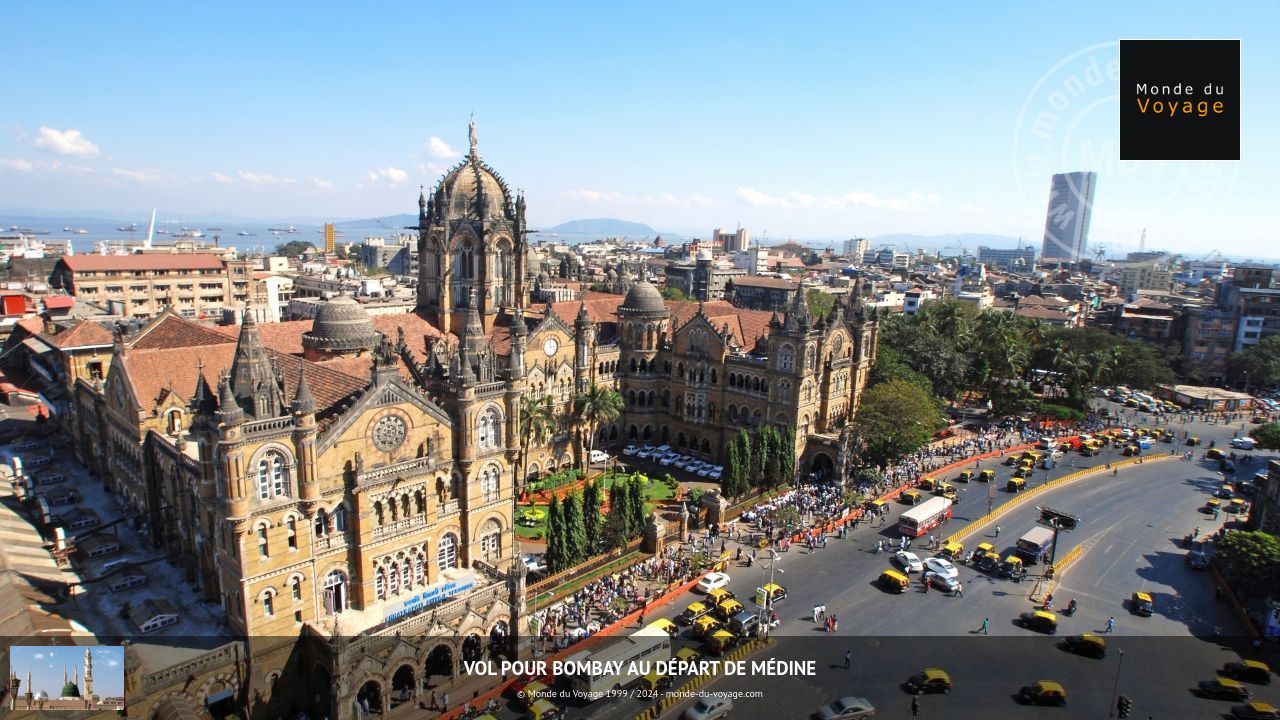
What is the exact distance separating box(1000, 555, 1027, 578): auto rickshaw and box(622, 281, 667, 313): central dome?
37618mm

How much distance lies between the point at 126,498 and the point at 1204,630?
218ft

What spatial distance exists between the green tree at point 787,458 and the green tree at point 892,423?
21.6ft

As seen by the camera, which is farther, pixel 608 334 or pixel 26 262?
pixel 26 262

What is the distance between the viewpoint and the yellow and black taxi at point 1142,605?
43.9m

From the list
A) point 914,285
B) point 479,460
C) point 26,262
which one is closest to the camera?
point 479,460

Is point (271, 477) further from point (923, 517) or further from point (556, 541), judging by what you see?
point (923, 517)

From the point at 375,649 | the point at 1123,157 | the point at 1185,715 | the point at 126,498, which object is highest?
the point at 1123,157

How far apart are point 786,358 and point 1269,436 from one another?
49.0 meters

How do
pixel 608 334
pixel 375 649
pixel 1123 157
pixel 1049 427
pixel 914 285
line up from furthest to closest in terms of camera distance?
1. pixel 914 285
2. pixel 1049 427
3. pixel 608 334
4. pixel 375 649
5. pixel 1123 157

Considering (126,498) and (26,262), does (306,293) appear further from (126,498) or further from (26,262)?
(126,498)

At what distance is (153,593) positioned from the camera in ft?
123

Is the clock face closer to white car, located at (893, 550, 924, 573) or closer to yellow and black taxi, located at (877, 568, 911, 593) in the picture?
yellow and black taxi, located at (877, 568, 911, 593)

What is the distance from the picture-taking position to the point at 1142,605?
44.1m

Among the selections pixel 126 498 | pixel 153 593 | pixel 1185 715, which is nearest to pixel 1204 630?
pixel 1185 715
